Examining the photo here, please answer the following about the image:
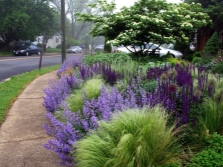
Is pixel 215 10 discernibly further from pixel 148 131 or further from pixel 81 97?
pixel 148 131

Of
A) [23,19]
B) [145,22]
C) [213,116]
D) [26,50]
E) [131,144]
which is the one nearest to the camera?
[131,144]

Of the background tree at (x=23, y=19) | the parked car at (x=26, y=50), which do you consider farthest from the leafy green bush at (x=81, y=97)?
the parked car at (x=26, y=50)

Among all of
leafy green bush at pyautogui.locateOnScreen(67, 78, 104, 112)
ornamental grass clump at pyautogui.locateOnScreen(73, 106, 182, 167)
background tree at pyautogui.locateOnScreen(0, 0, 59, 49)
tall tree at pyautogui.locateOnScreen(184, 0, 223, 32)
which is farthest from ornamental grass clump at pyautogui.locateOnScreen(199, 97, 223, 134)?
background tree at pyautogui.locateOnScreen(0, 0, 59, 49)

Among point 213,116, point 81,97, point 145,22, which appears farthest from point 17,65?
point 213,116

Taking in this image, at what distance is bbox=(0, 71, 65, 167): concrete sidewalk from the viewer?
11.3 feet

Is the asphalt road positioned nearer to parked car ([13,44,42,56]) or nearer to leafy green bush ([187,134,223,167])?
leafy green bush ([187,134,223,167])

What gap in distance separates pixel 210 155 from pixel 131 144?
81cm

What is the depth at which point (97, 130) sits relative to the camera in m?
3.20

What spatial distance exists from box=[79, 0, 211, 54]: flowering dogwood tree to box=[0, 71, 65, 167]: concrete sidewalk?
462 centimetres

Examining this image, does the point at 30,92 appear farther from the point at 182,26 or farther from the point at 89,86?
the point at 182,26

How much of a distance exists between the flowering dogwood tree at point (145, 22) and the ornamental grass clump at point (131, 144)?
6618 mm

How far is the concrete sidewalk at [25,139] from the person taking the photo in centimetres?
346

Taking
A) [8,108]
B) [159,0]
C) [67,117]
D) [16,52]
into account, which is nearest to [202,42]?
[159,0]

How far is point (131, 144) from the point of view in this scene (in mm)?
2646
